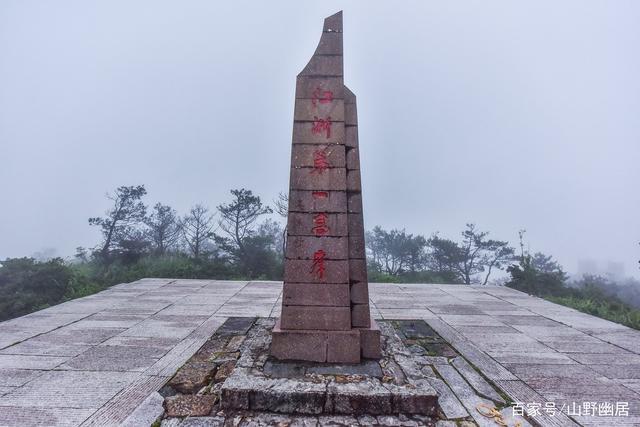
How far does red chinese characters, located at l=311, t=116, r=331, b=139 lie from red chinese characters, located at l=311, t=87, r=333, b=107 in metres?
0.20

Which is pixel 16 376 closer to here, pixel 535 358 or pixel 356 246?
pixel 356 246

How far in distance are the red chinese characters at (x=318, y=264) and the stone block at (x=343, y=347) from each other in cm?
62

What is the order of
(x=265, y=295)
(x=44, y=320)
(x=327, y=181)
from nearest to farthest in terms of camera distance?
(x=327, y=181) → (x=44, y=320) → (x=265, y=295)

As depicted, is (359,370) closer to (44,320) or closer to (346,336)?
(346,336)

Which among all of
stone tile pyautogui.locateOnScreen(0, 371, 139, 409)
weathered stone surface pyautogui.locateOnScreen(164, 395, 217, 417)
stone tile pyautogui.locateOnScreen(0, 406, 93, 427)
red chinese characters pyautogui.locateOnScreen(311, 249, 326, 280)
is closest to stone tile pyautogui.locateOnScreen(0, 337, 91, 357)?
stone tile pyautogui.locateOnScreen(0, 371, 139, 409)

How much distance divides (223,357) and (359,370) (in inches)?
74.6

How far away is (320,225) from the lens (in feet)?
12.6

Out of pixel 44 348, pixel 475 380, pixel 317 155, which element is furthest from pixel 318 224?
pixel 44 348

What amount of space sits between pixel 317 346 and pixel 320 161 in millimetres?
1982

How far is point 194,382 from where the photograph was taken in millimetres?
3771

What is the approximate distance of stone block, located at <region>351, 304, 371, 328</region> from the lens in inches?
153

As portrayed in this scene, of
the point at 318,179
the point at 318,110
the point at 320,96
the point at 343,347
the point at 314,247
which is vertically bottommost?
the point at 343,347

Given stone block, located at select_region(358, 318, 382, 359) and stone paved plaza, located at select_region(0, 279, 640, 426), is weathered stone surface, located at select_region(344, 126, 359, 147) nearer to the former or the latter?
stone block, located at select_region(358, 318, 382, 359)

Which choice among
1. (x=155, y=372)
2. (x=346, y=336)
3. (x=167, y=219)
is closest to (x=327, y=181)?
(x=346, y=336)
